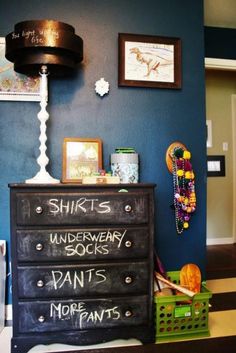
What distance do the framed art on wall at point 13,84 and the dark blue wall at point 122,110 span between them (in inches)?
1.9

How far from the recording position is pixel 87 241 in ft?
5.05

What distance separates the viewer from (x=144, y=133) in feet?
6.92

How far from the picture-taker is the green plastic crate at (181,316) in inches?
65.2

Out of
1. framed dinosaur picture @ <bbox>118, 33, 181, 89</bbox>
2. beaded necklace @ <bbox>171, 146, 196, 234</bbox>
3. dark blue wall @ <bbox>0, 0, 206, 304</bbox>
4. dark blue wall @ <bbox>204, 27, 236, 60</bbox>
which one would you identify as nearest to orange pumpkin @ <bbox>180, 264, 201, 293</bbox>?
dark blue wall @ <bbox>0, 0, 206, 304</bbox>

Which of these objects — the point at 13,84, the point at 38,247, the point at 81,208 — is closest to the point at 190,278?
the point at 81,208

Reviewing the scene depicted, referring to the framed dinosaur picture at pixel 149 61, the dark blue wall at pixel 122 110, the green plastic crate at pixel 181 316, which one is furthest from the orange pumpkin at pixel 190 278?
the framed dinosaur picture at pixel 149 61

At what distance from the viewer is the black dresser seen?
150 cm

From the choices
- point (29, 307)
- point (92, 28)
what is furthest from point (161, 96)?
point (29, 307)

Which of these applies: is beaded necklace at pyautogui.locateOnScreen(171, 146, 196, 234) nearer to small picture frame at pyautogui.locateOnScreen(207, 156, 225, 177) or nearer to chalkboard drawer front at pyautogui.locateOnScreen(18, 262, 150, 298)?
chalkboard drawer front at pyautogui.locateOnScreen(18, 262, 150, 298)

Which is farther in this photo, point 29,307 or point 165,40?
point 165,40

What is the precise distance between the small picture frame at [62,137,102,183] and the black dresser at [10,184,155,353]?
0.44 metres

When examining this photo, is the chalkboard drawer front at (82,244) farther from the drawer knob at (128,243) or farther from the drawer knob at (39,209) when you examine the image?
the drawer knob at (39,209)

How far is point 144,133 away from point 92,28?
2.69 feet

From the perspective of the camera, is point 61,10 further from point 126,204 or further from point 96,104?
point 126,204
